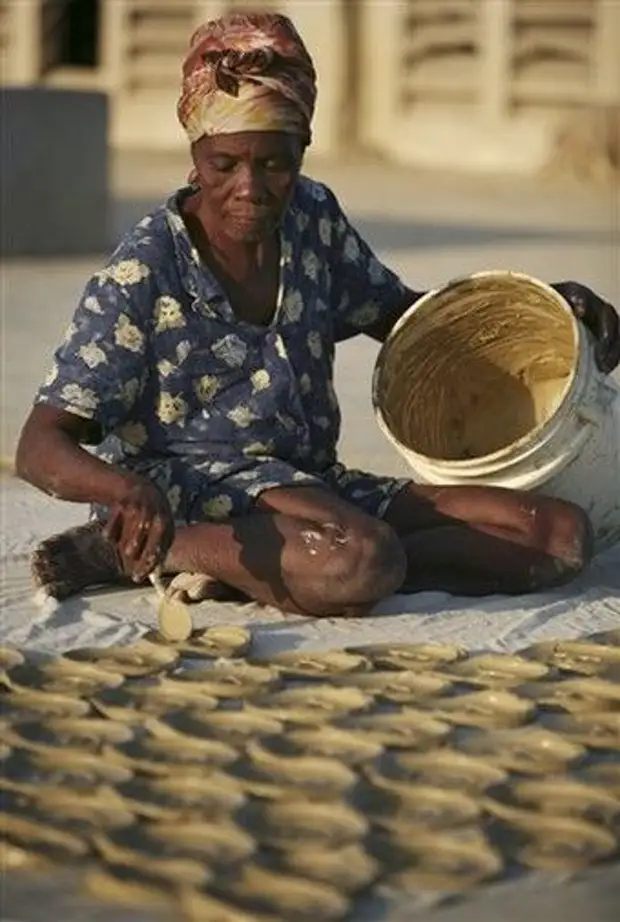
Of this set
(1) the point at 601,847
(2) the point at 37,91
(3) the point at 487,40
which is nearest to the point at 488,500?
(1) the point at 601,847

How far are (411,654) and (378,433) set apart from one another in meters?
2.37

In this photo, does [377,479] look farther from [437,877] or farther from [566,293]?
[437,877]

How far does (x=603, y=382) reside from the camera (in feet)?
16.6

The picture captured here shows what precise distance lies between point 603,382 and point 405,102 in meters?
15.5

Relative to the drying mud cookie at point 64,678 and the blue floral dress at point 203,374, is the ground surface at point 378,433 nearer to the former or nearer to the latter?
the drying mud cookie at point 64,678

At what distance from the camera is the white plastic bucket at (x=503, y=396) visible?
4.93 meters

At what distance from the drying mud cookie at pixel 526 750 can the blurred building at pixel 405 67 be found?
1381 centimetres

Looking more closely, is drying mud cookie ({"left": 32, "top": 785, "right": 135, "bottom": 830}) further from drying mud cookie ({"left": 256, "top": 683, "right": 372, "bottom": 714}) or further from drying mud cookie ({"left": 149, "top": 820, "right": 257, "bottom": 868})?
drying mud cookie ({"left": 256, "top": 683, "right": 372, "bottom": 714})

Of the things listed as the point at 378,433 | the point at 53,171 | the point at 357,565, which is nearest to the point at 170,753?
the point at 357,565

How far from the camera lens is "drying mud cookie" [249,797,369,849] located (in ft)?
11.1

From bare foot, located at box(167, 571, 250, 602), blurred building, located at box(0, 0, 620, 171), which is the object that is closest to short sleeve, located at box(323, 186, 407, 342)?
bare foot, located at box(167, 571, 250, 602)

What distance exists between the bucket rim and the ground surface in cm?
31

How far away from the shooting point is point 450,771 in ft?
12.3

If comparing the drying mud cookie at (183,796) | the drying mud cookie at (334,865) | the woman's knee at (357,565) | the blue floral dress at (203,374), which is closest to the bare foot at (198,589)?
the blue floral dress at (203,374)
